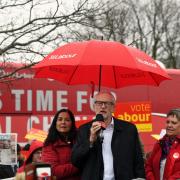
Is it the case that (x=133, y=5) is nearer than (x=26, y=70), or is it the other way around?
(x=26, y=70)

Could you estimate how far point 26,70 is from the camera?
422 inches

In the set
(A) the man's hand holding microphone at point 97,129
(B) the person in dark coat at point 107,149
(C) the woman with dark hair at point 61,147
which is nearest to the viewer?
(A) the man's hand holding microphone at point 97,129

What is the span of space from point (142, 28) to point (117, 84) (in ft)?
101

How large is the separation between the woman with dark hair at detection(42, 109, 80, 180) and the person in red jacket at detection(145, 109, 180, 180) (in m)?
0.71

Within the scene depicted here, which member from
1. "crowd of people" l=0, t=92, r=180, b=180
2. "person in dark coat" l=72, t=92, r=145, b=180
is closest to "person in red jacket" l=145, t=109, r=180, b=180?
"crowd of people" l=0, t=92, r=180, b=180

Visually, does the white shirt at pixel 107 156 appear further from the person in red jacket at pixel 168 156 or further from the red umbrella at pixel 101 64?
the red umbrella at pixel 101 64

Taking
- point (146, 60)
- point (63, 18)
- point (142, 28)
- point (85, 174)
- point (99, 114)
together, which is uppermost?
point (142, 28)

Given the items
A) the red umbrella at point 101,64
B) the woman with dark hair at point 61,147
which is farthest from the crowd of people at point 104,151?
the red umbrella at point 101,64

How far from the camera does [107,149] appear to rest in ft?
14.3

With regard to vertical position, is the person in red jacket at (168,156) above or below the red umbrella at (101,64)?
below

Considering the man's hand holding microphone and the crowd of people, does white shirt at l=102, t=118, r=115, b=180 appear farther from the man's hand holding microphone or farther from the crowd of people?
the man's hand holding microphone

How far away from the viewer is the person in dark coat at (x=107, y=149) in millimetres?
4254

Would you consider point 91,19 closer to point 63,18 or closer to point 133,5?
point 63,18

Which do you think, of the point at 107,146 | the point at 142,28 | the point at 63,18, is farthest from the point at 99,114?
the point at 142,28
